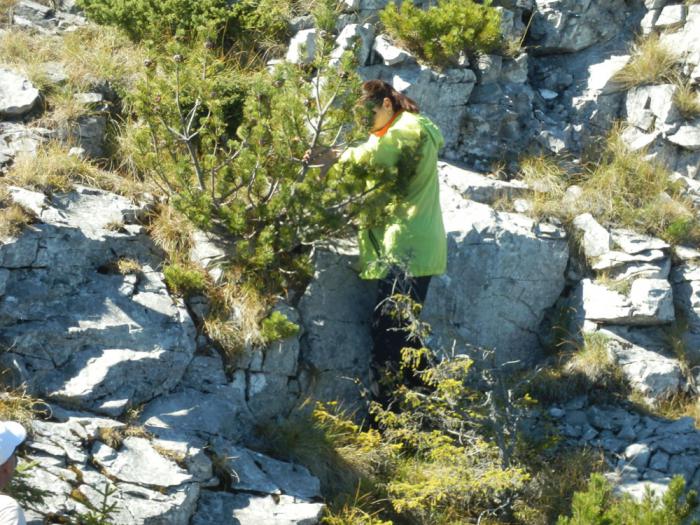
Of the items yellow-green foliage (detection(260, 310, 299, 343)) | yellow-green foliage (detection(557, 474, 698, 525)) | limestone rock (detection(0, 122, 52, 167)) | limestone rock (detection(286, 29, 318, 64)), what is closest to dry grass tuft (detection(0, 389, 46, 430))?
yellow-green foliage (detection(260, 310, 299, 343))

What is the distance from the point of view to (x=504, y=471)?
23.3 ft

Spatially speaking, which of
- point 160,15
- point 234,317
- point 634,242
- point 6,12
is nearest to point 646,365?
point 634,242

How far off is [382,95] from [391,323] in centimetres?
174

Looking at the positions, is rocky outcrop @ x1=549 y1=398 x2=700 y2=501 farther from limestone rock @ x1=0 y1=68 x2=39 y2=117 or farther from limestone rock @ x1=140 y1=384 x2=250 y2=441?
limestone rock @ x1=0 y1=68 x2=39 y2=117

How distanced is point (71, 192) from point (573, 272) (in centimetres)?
446

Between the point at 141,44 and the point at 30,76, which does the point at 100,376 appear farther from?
the point at 141,44

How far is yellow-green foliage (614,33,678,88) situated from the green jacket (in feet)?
10.7

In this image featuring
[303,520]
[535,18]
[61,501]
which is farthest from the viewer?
[535,18]

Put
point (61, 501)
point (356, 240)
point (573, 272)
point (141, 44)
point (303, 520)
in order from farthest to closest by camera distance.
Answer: point (141, 44) < point (573, 272) < point (356, 240) < point (303, 520) < point (61, 501)

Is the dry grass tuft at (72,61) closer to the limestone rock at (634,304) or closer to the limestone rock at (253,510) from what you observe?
the limestone rock at (253,510)

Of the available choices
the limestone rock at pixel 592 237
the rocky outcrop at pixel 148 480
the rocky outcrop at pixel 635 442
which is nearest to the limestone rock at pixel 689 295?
the limestone rock at pixel 592 237

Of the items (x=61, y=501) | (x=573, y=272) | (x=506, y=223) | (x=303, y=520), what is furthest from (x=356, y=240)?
(x=61, y=501)

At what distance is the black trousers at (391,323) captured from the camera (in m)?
7.64

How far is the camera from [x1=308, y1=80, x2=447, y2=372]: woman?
7.48 meters
